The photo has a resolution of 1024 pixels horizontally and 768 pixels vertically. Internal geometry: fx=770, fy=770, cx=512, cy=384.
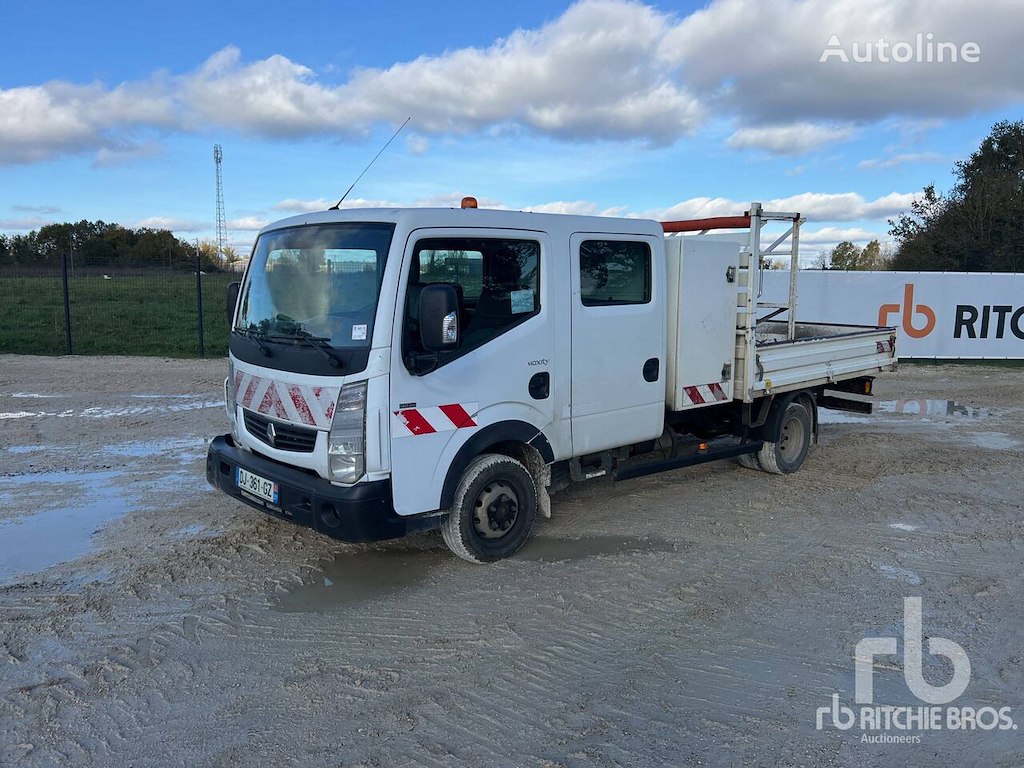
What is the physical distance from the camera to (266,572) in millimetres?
4988

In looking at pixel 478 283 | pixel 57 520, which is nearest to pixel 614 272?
pixel 478 283

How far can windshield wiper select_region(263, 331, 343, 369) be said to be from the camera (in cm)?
449

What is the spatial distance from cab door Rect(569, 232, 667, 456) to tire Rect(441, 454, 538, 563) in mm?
591

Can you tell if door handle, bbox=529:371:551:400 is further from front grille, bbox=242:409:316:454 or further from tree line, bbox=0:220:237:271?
tree line, bbox=0:220:237:271

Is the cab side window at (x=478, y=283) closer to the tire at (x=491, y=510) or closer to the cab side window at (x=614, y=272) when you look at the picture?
the cab side window at (x=614, y=272)

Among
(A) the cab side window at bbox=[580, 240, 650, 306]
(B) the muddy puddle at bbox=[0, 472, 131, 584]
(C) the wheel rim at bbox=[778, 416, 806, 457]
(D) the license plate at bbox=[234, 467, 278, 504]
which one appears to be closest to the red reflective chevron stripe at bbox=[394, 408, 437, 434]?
(D) the license plate at bbox=[234, 467, 278, 504]

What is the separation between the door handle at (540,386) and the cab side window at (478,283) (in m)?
0.40

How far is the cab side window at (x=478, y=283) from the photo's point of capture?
15.1ft

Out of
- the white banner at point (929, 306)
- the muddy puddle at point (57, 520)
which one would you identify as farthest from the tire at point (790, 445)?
the white banner at point (929, 306)

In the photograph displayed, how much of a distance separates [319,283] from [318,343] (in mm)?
436

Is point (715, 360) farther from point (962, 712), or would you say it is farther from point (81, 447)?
point (81, 447)

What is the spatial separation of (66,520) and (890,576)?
19.4 feet

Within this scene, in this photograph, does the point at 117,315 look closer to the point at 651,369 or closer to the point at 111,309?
the point at 111,309

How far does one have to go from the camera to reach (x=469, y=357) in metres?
4.81
